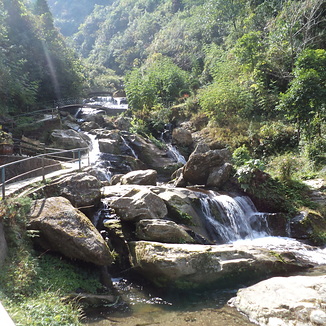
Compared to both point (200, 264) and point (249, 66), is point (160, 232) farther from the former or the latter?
point (249, 66)

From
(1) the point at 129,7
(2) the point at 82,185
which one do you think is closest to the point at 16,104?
(2) the point at 82,185

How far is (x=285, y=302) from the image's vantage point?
5.42m

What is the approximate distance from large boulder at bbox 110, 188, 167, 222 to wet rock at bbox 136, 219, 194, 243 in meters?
0.37

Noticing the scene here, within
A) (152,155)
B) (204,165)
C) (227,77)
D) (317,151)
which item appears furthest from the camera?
(227,77)

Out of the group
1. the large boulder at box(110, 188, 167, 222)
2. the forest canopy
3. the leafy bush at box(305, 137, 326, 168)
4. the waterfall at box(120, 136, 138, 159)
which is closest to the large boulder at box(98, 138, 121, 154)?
the waterfall at box(120, 136, 138, 159)

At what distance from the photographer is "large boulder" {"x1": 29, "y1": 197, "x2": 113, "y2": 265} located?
644 cm

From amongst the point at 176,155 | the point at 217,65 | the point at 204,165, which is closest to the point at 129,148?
the point at 176,155

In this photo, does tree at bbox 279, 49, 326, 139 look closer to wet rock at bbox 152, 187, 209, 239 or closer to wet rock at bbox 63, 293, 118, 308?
wet rock at bbox 152, 187, 209, 239

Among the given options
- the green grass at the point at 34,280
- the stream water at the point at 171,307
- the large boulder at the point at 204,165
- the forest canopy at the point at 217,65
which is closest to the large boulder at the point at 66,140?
the forest canopy at the point at 217,65

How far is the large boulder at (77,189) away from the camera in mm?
8281

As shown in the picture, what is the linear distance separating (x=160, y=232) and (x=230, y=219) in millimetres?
3315

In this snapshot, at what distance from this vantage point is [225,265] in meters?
6.62

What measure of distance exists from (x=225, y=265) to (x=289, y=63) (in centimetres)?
1475

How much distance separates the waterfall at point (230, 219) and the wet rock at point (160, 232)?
1.90m
